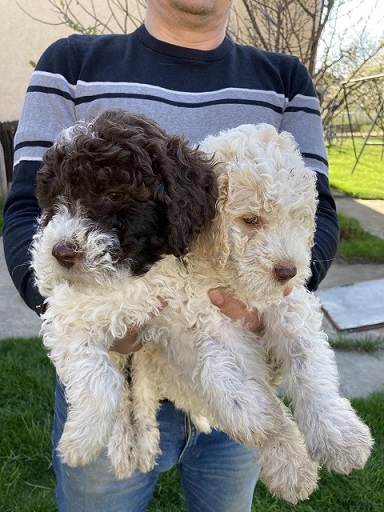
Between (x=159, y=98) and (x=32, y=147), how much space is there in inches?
25.6

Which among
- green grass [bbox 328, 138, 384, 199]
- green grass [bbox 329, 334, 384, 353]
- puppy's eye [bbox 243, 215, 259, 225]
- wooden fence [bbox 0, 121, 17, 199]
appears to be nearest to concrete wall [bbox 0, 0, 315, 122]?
wooden fence [bbox 0, 121, 17, 199]

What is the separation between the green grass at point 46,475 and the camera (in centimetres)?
427

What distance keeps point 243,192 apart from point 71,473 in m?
1.51

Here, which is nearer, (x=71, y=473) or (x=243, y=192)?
(x=243, y=192)

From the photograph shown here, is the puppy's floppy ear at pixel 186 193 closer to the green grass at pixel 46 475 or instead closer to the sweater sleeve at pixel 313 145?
the sweater sleeve at pixel 313 145

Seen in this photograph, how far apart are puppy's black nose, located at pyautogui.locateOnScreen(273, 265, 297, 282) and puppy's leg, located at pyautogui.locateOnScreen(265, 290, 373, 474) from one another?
0.32 m

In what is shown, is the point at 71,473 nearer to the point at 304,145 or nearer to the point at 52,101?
the point at 52,101

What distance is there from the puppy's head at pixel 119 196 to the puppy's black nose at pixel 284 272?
1.14 ft

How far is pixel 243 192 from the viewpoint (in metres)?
2.42

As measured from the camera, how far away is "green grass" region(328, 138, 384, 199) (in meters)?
13.9

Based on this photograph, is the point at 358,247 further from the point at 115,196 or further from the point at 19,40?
the point at 19,40

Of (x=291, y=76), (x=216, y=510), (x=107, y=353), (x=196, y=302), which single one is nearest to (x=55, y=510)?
(x=216, y=510)

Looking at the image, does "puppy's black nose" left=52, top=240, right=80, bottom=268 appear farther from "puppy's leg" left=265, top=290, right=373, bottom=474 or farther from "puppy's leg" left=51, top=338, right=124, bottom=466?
"puppy's leg" left=265, top=290, right=373, bottom=474

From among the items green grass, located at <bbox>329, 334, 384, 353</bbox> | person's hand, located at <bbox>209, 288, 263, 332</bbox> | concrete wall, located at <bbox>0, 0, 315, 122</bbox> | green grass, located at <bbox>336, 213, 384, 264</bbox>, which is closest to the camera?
person's hand, located at <bbox>209, 288, 263, 332</bbox>
